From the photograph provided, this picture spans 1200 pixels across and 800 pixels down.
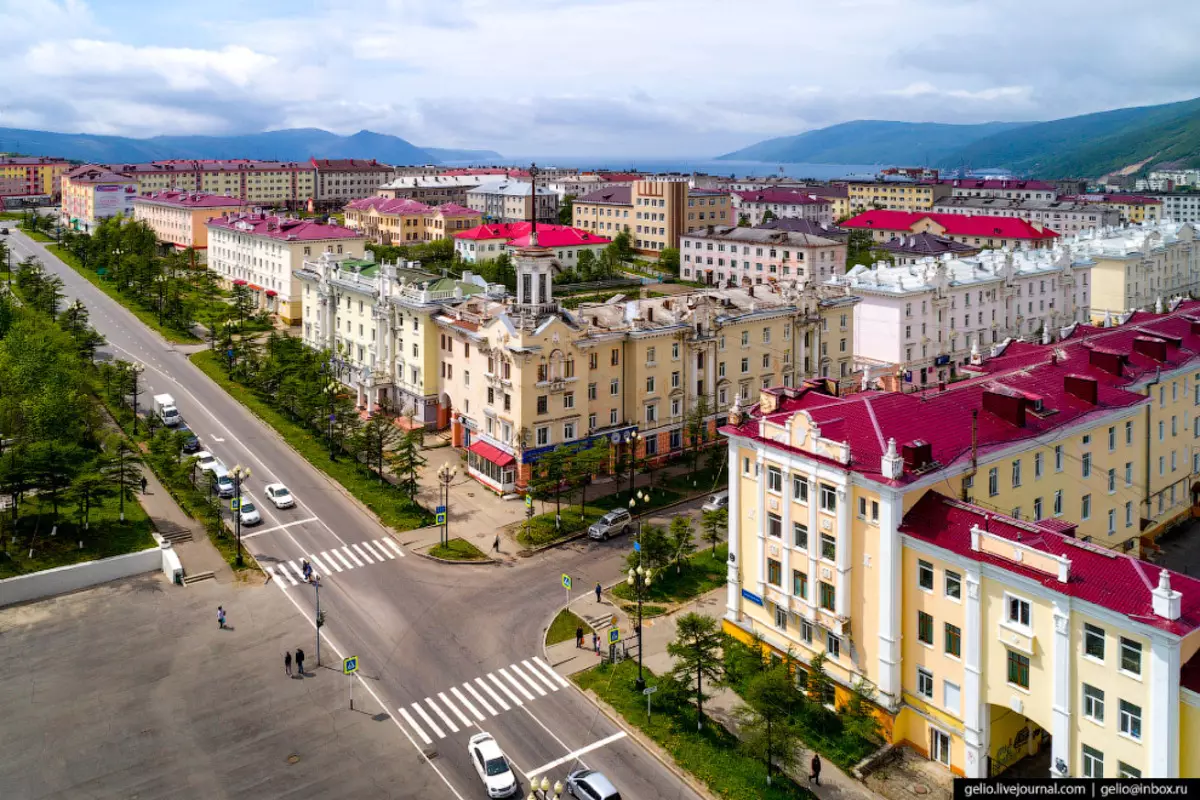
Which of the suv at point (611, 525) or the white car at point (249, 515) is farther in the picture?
the white car at point (249, 515)

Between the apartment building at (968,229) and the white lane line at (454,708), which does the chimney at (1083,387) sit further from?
the apartment building at (968,229)

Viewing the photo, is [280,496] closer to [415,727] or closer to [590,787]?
[415,727]

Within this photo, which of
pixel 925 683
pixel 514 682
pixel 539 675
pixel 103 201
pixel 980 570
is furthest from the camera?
pixel 103 201

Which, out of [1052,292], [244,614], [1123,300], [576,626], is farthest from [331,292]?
[1123,300]

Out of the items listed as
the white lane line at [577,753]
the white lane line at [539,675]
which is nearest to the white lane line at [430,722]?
the white lane line at [577,753]

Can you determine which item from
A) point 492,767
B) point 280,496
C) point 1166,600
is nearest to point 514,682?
point 492,767

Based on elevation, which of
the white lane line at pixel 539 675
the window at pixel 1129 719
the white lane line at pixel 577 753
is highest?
the window at pixel 1129 719

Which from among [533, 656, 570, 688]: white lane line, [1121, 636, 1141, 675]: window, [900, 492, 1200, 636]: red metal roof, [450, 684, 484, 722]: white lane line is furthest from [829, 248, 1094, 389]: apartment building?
[1121, 636, 1141, 675]: window
